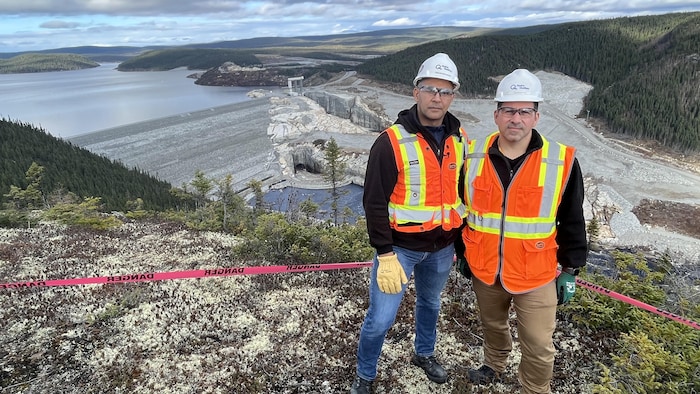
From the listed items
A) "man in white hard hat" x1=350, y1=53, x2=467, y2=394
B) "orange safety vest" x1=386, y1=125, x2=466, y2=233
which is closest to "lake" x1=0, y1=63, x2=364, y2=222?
"man in white hard hat" x1=350, y1=53, x2=467, y2=394

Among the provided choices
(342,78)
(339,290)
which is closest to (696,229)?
(339,290)

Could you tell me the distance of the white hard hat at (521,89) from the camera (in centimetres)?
286

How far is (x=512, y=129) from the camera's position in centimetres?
288

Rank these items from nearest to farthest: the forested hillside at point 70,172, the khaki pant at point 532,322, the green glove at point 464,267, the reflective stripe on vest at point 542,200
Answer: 1. the reflective stripe on vest at point 542,200
2. the khaki pant at point 532,322
3. the green glove at point 464,267
4. the forested hillside at point 70,172

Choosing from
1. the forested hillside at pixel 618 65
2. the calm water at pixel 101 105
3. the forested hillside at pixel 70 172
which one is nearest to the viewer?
the forested hillside at pixel 70 172

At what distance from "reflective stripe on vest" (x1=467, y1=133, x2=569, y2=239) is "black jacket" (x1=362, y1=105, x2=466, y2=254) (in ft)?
0.88

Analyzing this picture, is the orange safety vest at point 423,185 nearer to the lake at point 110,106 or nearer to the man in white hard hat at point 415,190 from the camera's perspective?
the man in white hard hat at point 415,190

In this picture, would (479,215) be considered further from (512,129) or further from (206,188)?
(206,188)

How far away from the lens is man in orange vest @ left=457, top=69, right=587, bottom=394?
2.88 m

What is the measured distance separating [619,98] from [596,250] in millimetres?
42532

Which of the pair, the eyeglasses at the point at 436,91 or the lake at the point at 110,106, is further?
→ the lake at the point at 110,106

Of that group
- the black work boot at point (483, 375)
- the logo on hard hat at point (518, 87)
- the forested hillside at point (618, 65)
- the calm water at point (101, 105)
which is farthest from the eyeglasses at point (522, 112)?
the calm water at point (101, 105)

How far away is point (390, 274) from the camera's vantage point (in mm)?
3062

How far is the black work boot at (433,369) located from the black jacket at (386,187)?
149 cm
